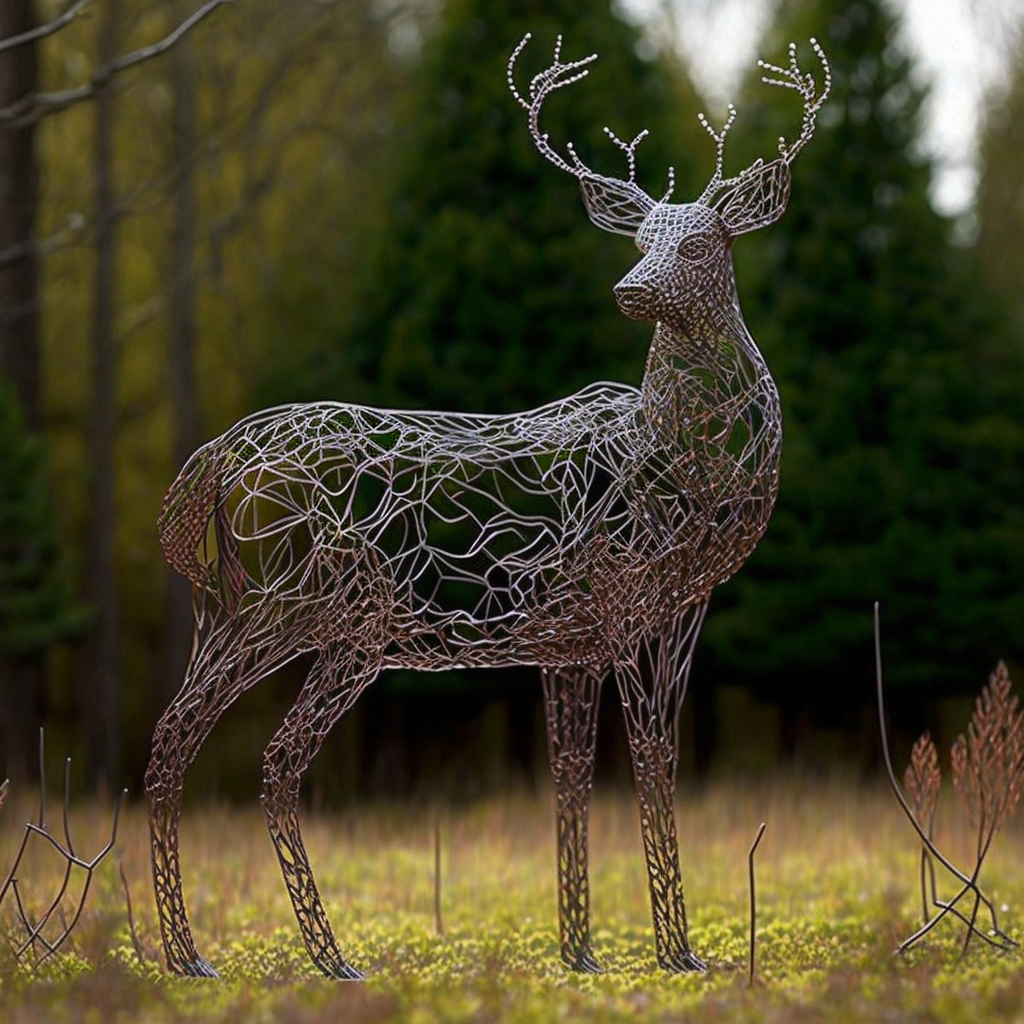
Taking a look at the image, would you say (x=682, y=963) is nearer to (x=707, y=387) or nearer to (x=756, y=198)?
(x=707, y=387)

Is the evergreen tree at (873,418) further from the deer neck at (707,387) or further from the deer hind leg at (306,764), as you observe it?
the deer hind leg at (306,764)

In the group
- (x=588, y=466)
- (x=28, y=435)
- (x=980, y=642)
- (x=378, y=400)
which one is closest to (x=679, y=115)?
(x=378, y=400)

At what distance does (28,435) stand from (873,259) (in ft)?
20.3

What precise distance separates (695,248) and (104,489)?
7440mm

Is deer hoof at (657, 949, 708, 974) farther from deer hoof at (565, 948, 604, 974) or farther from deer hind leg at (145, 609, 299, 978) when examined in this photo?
deer hind leg at (145, 609, 299, 978)

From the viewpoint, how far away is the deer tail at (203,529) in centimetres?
545

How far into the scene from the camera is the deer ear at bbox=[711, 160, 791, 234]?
5352mm

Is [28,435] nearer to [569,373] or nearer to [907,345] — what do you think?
[569,373]

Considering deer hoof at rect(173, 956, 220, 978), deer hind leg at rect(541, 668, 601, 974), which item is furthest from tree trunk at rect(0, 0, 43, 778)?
deer hind leg at rect(541, 668, 601, 974)

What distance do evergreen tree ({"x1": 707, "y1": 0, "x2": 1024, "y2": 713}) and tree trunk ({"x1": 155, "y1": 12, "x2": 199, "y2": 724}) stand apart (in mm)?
4035

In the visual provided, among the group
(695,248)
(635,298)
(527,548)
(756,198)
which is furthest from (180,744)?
(756,198)

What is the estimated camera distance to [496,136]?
11.0m

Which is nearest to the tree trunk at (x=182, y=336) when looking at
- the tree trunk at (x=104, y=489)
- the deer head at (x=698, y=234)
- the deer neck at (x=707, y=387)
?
the tree trunk at (x=104, y=489)

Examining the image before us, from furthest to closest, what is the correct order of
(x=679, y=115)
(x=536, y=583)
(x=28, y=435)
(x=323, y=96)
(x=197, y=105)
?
1. (x=197, y=105)
2. (x=323, y=96)
3. (x=679, y=115)
4. (x=28, y=435)
5. (x=536, y=583)
